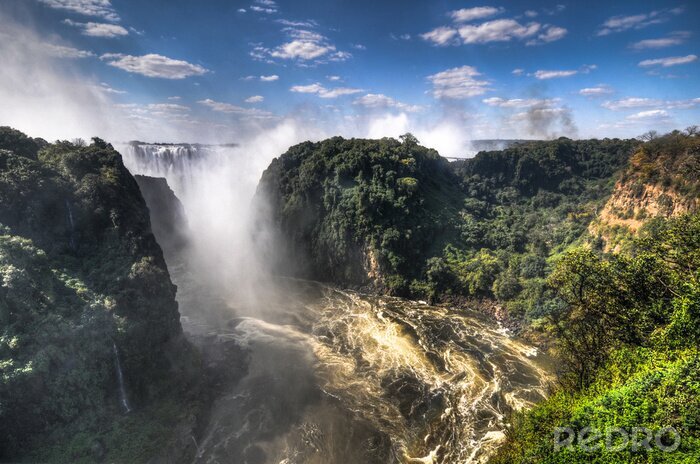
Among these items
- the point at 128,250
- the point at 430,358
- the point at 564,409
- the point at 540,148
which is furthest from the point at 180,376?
the point at 540,148

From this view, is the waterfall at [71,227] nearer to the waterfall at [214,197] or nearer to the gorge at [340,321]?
the gorge at [340,321]

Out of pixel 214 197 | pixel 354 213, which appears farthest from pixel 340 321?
pixel 214 197

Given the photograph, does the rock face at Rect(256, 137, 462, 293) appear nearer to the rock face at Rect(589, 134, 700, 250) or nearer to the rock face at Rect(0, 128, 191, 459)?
the rock face at Rect(589, 134, 700, 250)

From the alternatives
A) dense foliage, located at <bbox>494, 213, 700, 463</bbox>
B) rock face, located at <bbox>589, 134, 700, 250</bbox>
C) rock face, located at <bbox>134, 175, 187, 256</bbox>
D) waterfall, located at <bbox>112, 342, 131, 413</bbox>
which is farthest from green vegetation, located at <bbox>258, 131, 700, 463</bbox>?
waterfall, located at <bbox>112, 342, 131, 413</bbox>

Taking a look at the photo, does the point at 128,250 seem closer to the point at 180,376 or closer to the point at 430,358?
the point at 180,376

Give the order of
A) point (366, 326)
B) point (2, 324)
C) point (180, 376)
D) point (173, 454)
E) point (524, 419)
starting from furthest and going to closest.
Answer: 1. point (366, 326)
2. point (180, 376)
3. point (173, 454)
4. point (2, 324)
5. point (524, 419)
